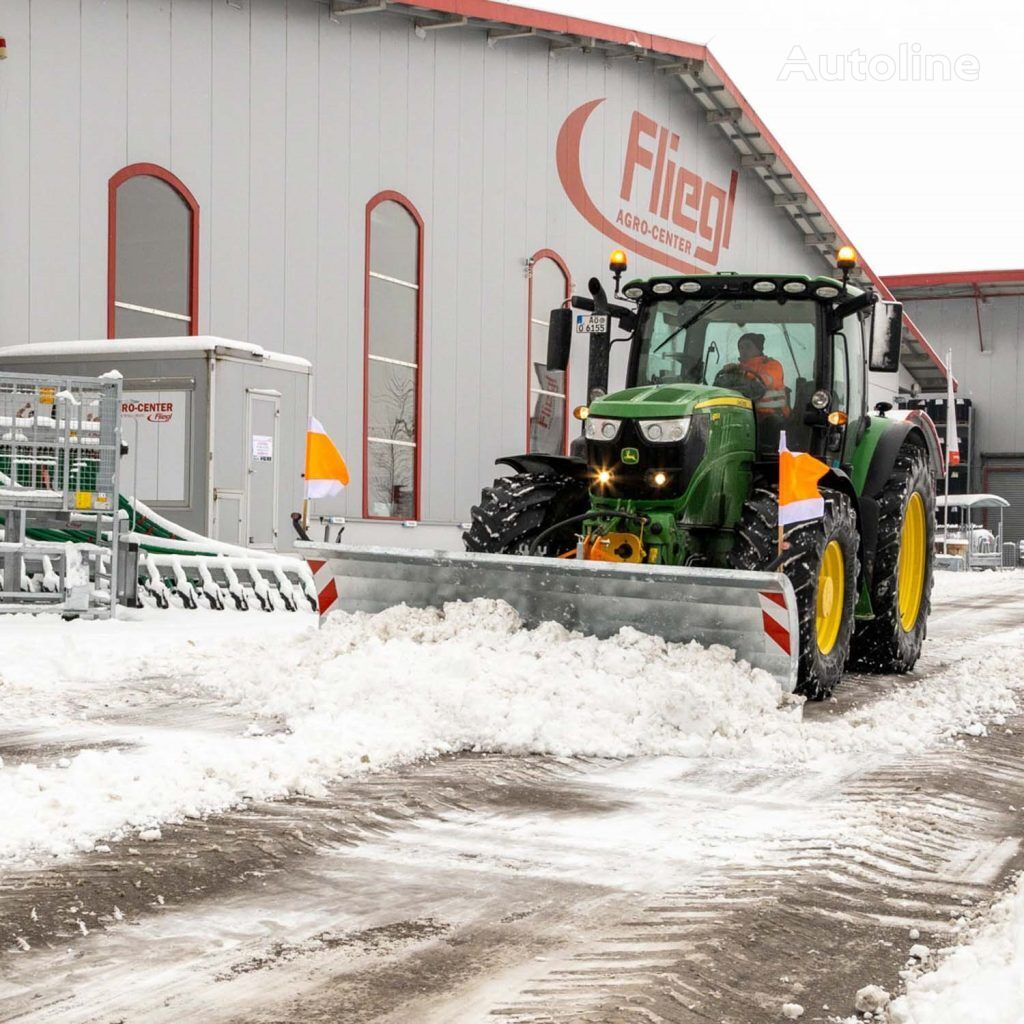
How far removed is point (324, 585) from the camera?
8383mm

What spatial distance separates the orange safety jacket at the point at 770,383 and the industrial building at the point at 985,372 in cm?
3453

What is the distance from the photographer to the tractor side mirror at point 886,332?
8.45 m

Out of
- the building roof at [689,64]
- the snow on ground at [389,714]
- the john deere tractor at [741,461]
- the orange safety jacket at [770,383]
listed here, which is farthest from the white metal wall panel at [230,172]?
the orange safety jacket at [770,383]

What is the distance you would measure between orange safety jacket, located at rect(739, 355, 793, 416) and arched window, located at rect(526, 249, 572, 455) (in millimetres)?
11623

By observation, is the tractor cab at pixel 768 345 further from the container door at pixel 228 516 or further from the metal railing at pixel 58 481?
the container door at pixel 228 516

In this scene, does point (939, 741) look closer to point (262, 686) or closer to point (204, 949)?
point (262, 686)

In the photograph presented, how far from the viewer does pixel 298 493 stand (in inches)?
577

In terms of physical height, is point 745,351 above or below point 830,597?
above

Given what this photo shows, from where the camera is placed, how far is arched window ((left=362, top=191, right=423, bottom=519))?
17609 millimetres

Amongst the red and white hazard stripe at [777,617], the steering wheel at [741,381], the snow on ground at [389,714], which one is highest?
the steering wheel at [741,381]

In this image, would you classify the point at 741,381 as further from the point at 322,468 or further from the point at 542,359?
the point at 542,359

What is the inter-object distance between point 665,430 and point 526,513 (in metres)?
1.08

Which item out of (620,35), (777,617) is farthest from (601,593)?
(620,35)

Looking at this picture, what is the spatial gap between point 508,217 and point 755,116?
6285 millimetres
